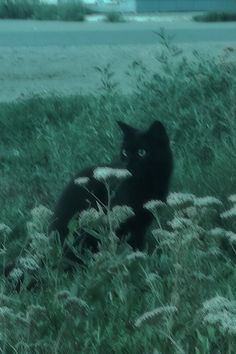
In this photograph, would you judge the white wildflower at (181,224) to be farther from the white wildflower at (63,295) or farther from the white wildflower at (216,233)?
the white wildflower at (63,295)

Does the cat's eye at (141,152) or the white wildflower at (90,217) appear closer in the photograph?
the white wildflower at (90,217)

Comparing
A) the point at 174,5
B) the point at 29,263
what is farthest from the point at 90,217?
the point at 174,5

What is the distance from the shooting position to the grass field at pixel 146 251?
12.6 ft

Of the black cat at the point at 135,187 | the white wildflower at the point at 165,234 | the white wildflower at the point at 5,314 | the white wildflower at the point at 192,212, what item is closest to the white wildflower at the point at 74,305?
the white wildflower at the point at 5,314

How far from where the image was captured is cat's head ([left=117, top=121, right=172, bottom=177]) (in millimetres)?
6184

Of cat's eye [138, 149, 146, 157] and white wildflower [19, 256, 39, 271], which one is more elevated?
white wildflower [19, 256, 39, 271]

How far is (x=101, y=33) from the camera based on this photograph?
1761 cm

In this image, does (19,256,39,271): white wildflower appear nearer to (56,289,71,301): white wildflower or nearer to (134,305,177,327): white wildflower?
(56,289,71,301): white wildflower

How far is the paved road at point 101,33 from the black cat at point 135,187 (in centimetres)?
906

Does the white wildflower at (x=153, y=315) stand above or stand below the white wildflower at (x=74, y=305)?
above

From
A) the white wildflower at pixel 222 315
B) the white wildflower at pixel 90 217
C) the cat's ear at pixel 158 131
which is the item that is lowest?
the cat's ear at pixel 158 131

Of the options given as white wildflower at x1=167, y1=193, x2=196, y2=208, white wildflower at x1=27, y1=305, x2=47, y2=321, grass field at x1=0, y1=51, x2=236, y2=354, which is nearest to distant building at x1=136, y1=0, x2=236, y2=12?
grass field at x1=0, y1=51, x2=236, y2=354

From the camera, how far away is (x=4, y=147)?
8.59 m

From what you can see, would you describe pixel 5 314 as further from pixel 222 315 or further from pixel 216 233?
pixel 216 233
